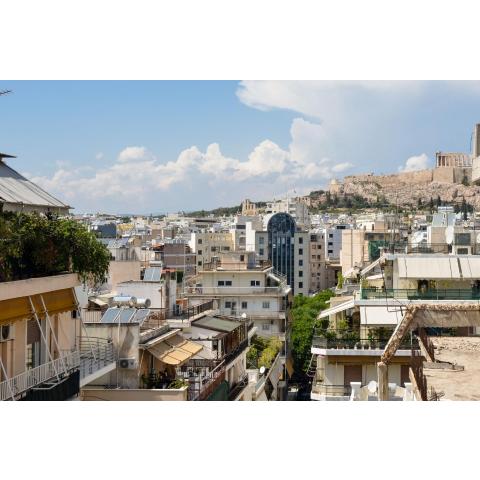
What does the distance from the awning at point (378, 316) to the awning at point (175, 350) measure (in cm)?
295

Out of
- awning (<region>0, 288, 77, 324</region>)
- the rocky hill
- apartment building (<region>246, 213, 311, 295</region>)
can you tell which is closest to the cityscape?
awning (<region>0, 288, 77, 324</region>)

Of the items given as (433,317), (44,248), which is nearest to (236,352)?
(433,317)

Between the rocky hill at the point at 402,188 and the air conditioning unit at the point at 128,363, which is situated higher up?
the rocky hill at the point at 402,188

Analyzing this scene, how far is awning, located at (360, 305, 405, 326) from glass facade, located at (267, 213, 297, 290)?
37078 mm

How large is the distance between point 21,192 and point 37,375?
76.3 inches

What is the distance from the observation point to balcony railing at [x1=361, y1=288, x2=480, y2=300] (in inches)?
484

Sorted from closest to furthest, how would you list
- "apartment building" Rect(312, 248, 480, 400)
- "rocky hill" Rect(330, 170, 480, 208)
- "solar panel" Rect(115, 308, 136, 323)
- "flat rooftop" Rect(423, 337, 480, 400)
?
"flat rooftop" Rect(423, 337, 480, 400) < "solar panel" Rect(115, 308, 136, 323) < "apartment building" Rect(312, 248, 480, 400) < "rocky hill" Rect(330, 170, 480, 208)

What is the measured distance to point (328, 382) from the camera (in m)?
12.4

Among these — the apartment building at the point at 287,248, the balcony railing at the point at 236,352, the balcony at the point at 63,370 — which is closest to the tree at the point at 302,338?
the balcony railing at the point at 236,352

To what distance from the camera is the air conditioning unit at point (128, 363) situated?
8727 millimetres

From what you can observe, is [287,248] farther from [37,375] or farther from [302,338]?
[37,375]

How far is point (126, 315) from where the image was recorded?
30.2ft

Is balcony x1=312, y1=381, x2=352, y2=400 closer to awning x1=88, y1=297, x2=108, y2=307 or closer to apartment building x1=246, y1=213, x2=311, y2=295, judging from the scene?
awning x1=88, y1=297, x2=108, y2=307

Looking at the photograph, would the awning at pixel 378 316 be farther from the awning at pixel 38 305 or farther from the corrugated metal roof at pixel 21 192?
the awning at pixel 38 305
